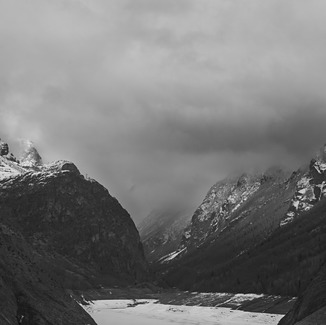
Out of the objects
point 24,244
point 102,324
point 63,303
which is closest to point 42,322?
point 63,303

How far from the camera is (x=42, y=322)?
7550cm

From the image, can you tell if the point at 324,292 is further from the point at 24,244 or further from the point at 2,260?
the point at 24,244

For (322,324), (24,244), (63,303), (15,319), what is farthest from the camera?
(24,244)

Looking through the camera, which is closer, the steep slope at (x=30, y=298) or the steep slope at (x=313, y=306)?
the steep slope at (x=30, y=298)

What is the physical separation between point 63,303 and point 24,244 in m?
43.3

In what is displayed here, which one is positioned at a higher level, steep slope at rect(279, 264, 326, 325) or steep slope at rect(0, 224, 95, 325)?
steep slope at rect(0, 224, 95, 325)

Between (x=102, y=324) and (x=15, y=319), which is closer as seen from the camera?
(x=15, y=319)

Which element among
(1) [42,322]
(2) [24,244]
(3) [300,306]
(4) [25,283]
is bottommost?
(3) [300,306]

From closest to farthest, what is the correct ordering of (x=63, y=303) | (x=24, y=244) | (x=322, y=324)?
1. (x=322, y=324)
2. (x=63, y=303)
3. (x=24, y=244)

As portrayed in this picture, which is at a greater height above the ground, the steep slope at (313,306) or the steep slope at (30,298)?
the steep slope at (30,298)

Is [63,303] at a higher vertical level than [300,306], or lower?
higher

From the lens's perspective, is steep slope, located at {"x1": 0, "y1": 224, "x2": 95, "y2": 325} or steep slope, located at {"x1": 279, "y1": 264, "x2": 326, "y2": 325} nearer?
steep slope, located at {"x1": 0, "y1": 224, "x2": 95, "y2": 325}

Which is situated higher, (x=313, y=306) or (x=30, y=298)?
(x=30, y=298)

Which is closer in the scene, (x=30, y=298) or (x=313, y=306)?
(x=30, y=298)
